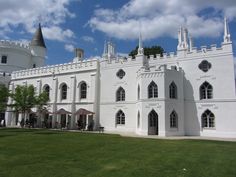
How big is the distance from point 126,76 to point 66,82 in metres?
9.89

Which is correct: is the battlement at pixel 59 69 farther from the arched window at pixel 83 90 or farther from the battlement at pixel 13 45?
the battlement at pixel 13 45

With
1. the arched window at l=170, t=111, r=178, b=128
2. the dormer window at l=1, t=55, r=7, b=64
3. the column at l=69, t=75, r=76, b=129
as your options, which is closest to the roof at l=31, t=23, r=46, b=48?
the dormer window at l=1, t=55, r=7, b=64

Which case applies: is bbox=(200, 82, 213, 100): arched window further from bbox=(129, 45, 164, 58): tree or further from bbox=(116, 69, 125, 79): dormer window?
bbox=(129, 45, 164, 58): tree

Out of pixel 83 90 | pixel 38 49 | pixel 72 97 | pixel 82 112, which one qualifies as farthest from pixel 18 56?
pixel 82 112

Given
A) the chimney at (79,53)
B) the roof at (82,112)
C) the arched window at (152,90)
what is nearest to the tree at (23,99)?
the roof at (82,112)

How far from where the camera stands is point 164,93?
2427cm

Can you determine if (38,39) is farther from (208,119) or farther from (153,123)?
(208,119)

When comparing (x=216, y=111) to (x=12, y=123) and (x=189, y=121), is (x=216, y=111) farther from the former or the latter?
(x=12, y=123)

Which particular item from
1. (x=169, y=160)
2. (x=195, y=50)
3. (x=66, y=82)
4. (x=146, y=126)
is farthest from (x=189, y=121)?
(x=66, y=82)

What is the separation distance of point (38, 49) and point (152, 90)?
31123mm

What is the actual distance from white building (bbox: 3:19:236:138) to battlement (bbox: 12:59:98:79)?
0.16 meters

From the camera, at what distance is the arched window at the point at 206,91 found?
25.1 meters

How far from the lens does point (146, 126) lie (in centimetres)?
2461

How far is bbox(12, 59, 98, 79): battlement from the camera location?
108 feet
